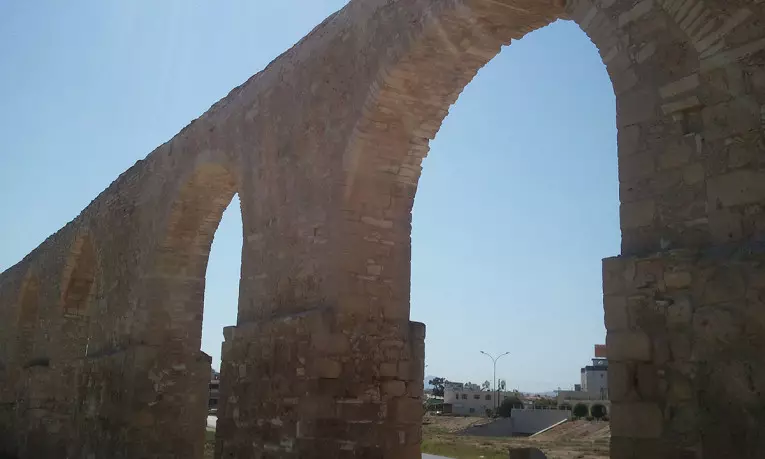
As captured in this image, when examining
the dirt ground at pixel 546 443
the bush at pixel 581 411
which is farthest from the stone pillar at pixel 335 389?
the bush at pixel 581 411

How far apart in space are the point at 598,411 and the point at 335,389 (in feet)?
91.1

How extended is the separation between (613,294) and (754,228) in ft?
2.21

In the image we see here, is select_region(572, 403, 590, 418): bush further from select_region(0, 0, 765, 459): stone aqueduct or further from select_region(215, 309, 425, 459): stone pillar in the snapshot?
select_region(215, 309, 425, 459): stone pillar

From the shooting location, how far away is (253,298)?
21.6ft

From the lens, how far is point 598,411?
30.4 meters

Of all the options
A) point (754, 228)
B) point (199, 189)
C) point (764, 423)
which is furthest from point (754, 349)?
point (199, 189)

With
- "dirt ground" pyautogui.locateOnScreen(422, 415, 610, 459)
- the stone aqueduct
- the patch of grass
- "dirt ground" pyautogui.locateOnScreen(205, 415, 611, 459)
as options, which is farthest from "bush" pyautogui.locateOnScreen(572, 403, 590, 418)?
the stone aqueduct

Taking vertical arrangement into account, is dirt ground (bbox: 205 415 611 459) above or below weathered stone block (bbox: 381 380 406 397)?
below

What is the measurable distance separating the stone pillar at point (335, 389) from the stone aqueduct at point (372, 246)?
18 mm

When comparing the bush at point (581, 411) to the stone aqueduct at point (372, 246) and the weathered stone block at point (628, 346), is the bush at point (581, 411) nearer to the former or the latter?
the stone aqueduct at point (372, 246)

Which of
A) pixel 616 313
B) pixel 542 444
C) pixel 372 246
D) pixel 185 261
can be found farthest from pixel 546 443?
pixel 616 313

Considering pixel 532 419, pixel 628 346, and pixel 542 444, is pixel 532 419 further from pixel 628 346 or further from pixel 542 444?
pixel 628 346

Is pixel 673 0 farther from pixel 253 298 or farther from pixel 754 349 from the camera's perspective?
pixel 253 298

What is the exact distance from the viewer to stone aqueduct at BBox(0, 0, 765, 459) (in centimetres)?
292
